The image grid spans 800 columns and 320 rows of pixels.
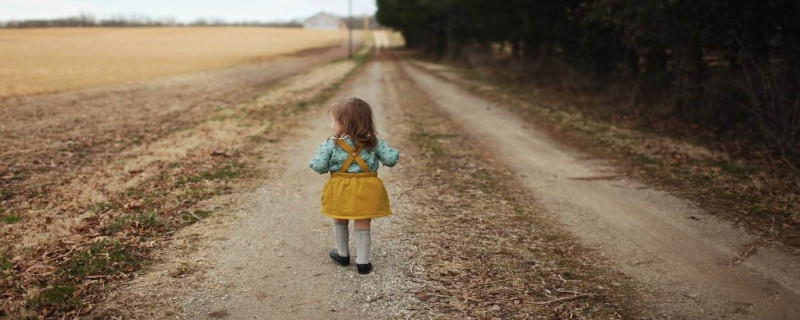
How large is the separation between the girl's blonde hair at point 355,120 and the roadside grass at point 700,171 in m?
4.30

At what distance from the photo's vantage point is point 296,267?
4.64m

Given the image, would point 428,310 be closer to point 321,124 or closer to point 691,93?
point 321,124

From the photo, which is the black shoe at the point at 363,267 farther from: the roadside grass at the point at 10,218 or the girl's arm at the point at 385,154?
the roadside grass at the point at 10,218

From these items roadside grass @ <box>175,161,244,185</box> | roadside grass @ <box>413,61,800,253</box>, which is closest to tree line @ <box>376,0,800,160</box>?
roadside grass @ <box>413,61,800,253</box>

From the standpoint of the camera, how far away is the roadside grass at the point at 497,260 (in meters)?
3.97

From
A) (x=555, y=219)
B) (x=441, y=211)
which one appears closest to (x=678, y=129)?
(x=555, y=219)

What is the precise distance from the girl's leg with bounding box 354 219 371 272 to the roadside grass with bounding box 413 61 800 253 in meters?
4.12

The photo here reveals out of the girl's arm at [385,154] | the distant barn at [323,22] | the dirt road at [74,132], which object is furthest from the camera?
the distant barn at [323,22]

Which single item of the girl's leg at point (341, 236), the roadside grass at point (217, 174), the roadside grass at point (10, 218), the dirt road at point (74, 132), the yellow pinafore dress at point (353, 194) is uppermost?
the yellow pinafore dress at point (353, 194)

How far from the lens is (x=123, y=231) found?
547 centimetres

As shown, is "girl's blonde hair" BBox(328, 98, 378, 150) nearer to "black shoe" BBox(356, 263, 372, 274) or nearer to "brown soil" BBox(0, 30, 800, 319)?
"black shoe" BBox(356, 263, 372, 274)

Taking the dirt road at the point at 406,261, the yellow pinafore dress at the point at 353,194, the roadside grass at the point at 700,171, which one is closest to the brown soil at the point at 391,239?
the dirt road at the point at 406,261

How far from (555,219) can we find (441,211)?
1322mm

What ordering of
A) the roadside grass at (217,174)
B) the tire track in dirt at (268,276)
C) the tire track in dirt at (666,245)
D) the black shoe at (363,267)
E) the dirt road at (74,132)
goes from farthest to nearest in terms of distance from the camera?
1. the roadside grass at (217,174)
2. the dirt road at (74,132)
3. the black shoe at (363,267)
4. the tire track in dirt at (666,245)
5. the tire track in dirt at (268,276)
